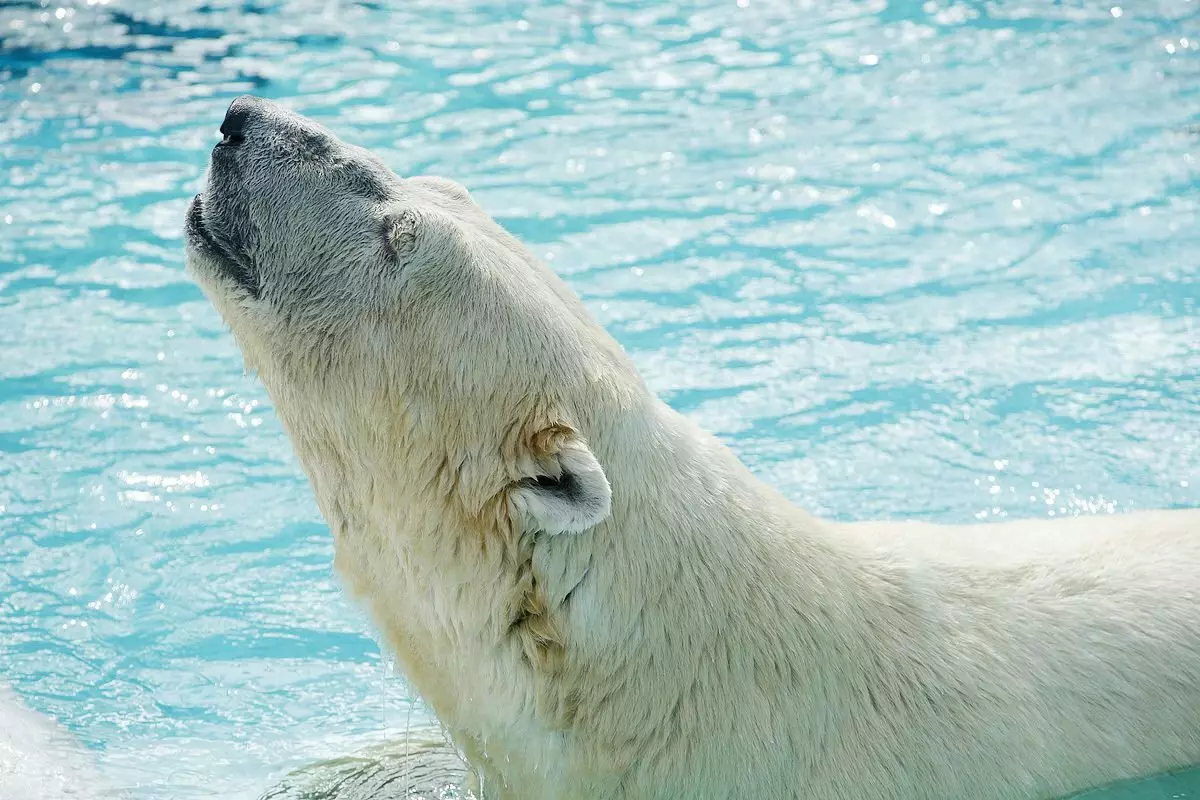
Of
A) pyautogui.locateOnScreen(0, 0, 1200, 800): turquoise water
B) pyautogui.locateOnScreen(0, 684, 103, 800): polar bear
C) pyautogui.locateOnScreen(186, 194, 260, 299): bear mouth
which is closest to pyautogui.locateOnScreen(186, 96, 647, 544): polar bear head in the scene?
pyautogui.locateOnScreen(186, 194, 260, 299): bear mouth

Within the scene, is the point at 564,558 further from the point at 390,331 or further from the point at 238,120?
the point at 238,120

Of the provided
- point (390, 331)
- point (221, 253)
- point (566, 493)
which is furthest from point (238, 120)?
point (566, 493)

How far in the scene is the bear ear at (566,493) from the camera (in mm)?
2420

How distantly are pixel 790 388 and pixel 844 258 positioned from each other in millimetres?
1273

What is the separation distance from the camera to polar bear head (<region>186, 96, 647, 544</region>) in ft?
8.55

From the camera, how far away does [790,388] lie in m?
5.63

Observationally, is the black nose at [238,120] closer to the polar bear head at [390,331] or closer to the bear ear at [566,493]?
the polar bear head at [390,331]

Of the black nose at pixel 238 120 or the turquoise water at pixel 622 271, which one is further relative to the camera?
the turquoise water at pixel 622 271

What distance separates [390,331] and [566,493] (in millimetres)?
486

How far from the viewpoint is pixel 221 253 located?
9.03 ft

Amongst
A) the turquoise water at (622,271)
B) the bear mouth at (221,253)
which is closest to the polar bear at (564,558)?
the bear mouth at (221,253)

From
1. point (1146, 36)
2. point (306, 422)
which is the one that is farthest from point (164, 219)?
point (1146, 36)

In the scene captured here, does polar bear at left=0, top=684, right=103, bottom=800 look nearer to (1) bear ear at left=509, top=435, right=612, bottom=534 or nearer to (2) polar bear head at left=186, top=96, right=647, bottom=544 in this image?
(2) polar bear head at left=186, top=96, right=647, bottom=544

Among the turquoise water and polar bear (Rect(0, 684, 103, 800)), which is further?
the turquoise water
